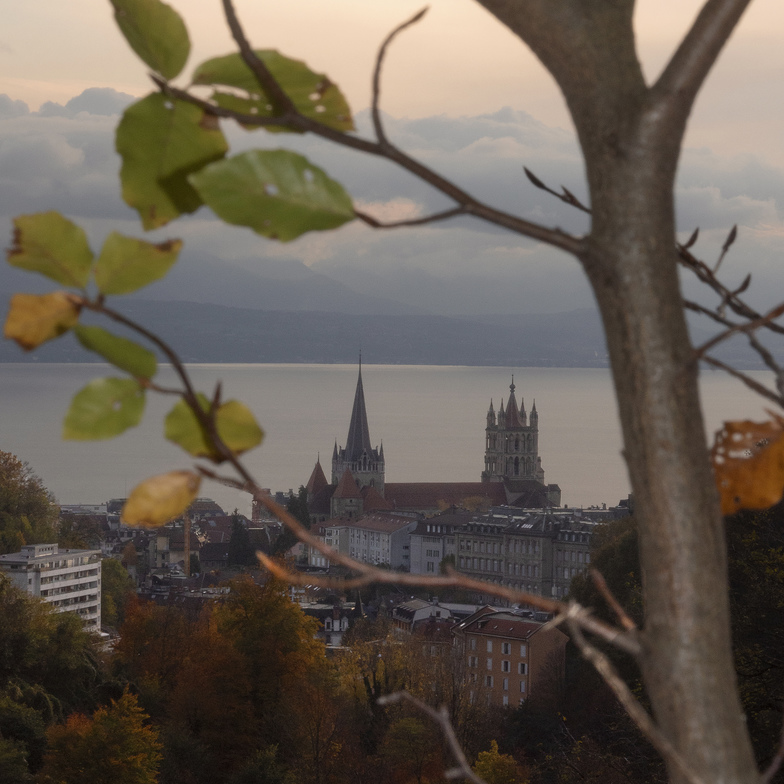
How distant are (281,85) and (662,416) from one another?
0.35 meters

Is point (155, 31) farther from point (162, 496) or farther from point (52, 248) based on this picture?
point (162, 496)

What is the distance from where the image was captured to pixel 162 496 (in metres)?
0.64

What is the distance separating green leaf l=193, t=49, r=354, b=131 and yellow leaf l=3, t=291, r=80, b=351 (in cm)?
18

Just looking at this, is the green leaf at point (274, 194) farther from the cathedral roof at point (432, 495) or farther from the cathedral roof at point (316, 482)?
the cathedral roof at point (316, 482)

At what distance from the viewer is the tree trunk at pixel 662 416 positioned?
0.52m

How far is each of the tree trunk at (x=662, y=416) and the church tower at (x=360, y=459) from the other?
206 feet

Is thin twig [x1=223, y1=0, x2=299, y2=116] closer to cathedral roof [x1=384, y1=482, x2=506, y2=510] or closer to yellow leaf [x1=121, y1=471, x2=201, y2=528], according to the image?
yellow leaf [x1=121, y1=471, x2=201, y2=528]

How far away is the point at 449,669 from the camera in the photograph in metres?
21.1

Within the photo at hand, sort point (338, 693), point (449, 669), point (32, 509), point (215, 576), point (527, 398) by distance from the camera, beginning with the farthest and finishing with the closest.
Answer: point (527, 398) → point (215, 576) → point (32, 509) → point (449, 669) → point (338, 693)

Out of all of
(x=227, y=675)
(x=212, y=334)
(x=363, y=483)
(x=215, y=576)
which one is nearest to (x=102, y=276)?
(x=227, y=675)

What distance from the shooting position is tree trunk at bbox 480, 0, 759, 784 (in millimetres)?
522

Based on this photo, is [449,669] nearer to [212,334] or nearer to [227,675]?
[227,675]

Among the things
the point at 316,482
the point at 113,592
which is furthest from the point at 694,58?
the point at 316,482

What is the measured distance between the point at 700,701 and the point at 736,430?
0.22 metres
